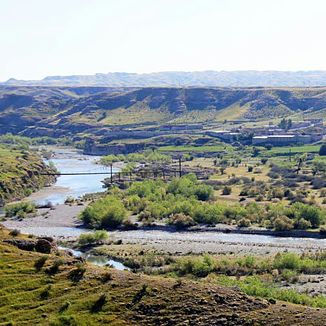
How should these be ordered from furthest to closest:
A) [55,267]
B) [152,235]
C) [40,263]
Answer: [152,235] < [40,263] < [55,267]

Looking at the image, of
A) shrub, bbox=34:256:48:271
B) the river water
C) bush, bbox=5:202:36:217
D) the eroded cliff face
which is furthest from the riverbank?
shrub, bbox=34:256:48:271

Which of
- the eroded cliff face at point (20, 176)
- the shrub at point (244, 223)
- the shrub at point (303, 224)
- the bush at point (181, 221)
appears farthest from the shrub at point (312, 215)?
the eroded cliff face at point (20, 176)

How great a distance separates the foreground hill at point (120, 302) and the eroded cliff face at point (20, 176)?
87.8 m

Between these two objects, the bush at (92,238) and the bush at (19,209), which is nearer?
the bush at (92,238)

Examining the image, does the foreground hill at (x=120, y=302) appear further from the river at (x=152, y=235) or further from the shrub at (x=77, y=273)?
the river at (x=152, y=235)

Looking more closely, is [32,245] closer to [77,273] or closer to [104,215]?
[77,273]

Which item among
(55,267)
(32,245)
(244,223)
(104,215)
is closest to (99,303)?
(55,267)

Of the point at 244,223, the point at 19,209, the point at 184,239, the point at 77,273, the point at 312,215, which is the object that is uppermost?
the point at 77,273

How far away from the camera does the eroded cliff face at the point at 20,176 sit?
14288 cm

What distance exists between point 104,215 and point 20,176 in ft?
172

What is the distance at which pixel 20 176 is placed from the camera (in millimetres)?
154750

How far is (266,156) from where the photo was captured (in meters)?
195

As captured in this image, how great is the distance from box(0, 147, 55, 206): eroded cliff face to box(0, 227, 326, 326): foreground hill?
87.8 meters

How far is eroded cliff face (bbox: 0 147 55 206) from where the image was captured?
143m
